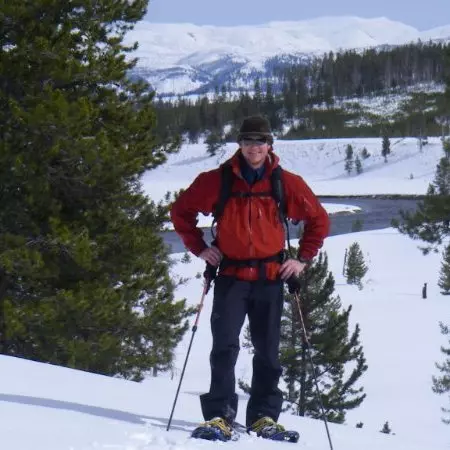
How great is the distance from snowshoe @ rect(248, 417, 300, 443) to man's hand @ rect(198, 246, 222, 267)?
1.02m

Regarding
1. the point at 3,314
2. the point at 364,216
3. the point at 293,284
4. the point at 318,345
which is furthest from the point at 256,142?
the point at 364,216

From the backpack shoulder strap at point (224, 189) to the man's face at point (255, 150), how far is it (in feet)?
0.40

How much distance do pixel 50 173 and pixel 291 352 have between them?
7.94m

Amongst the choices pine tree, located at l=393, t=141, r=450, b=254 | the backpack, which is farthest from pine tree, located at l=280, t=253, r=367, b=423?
the backpack

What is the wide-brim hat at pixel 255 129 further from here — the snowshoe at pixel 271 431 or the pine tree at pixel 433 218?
the pine tree at pixel 433 218

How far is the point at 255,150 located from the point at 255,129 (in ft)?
0.42

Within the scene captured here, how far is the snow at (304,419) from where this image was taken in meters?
3.95

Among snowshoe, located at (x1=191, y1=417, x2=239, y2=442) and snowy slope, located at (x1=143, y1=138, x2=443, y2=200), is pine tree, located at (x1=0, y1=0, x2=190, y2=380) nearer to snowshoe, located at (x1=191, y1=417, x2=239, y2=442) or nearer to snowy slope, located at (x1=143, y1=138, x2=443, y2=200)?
snowshoe, located at (x1=191, y1=417, x2=239, y2=442)

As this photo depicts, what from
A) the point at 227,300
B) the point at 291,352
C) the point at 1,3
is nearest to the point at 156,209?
the point at 1,3

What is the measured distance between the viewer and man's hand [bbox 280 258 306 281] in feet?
13.7

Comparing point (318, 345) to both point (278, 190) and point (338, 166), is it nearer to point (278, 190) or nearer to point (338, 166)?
point (278, 190)

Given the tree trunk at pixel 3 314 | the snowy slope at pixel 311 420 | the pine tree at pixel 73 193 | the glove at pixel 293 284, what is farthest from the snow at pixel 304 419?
the tree trunk at pixel 3 314

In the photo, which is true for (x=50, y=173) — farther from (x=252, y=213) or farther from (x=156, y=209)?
(x=252, y=213)

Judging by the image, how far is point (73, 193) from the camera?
10.9 meters
